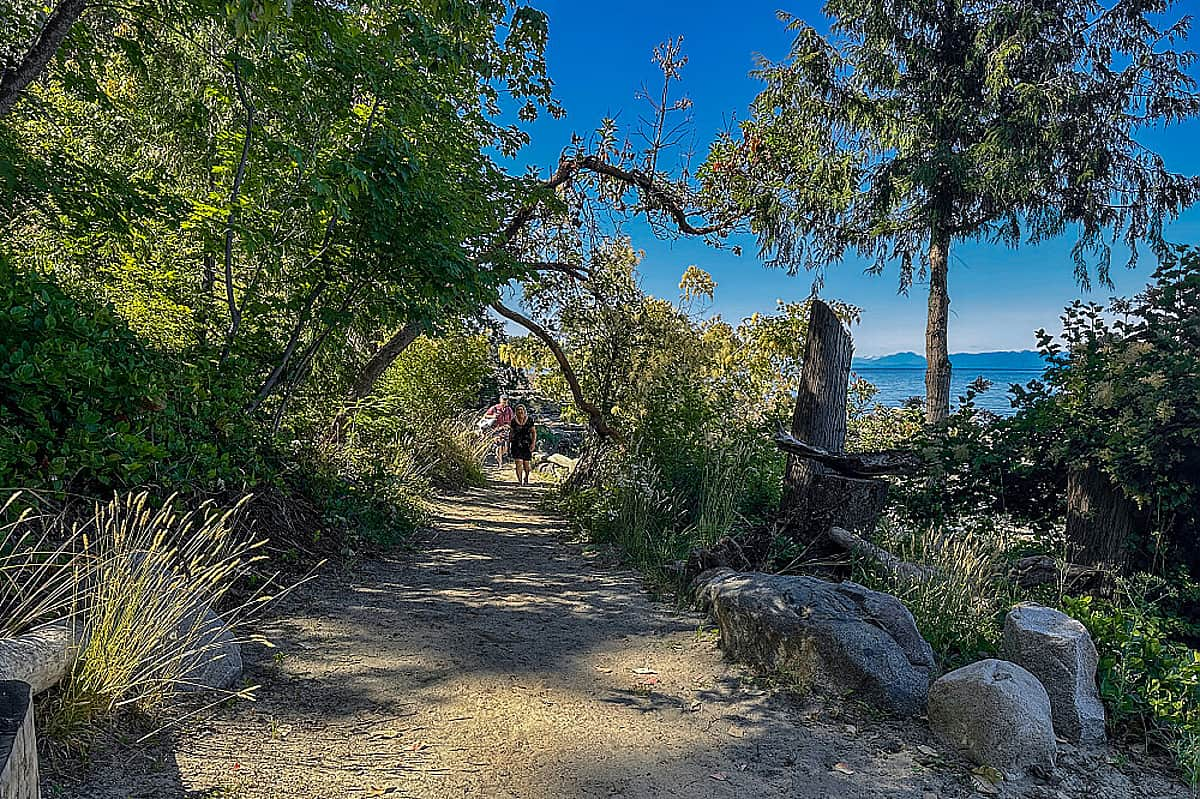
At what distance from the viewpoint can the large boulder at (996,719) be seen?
287 centimetres

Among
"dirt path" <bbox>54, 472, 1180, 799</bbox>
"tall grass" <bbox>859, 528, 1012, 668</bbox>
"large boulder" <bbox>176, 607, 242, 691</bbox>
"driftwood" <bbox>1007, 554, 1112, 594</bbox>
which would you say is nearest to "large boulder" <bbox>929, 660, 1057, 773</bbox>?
"dirt path" <bbox>54, 472, 1180, 799</bbox>

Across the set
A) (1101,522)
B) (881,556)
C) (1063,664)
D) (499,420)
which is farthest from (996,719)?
(499,420)

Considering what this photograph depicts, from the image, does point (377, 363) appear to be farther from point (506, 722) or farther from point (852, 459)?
point (506, 722)

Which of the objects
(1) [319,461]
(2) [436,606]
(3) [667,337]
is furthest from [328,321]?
(3) [667,337]

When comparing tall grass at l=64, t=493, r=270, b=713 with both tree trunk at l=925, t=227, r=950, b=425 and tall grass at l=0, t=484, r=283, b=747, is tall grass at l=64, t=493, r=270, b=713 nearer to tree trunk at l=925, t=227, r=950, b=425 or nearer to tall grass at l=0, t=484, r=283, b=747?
tall grass at l=0, t=484, r=283, b=747

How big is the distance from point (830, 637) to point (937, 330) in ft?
36.3

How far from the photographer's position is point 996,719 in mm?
2891

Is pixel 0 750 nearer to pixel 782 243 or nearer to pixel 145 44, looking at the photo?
pixel 145 44

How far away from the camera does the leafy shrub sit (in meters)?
3.19

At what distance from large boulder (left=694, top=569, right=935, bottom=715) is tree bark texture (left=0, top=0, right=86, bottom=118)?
192 inches

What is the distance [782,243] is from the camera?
47.7ft

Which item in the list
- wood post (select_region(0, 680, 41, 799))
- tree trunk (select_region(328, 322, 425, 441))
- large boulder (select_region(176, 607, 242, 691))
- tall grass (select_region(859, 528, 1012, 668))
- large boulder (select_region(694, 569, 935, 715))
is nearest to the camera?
wood post (select_region(0, 680, 41, 799))

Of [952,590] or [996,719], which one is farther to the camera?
[952,590]

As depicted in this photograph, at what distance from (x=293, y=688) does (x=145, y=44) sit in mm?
4714
